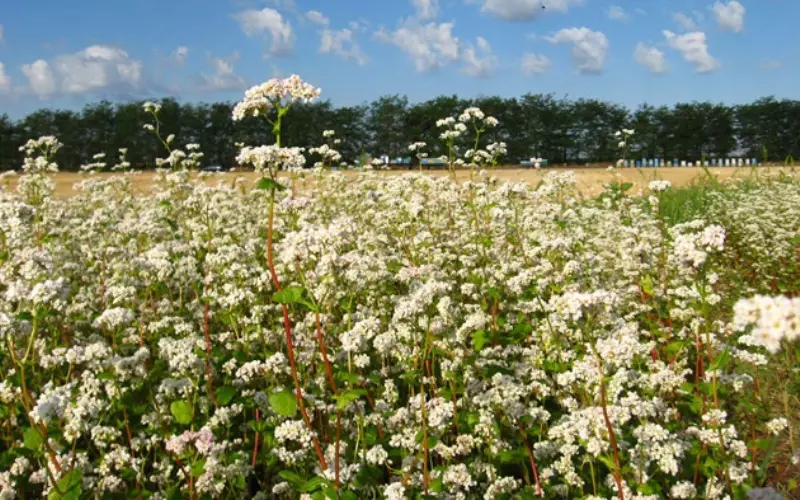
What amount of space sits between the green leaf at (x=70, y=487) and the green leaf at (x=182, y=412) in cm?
73

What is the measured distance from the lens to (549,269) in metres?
6.32

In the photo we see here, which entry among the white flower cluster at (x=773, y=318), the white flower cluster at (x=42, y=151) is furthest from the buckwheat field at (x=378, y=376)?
the white flower cluster at (x=42, y=151)

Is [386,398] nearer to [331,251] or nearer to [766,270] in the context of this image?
[331,251]

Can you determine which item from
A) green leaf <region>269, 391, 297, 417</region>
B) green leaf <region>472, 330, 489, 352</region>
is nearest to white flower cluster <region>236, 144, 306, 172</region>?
green leaf <region>269, 391, 297, 417</region>

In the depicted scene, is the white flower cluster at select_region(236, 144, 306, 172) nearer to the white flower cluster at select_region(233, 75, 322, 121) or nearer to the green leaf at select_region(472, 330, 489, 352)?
the white flower cluster at select_region(233, 75, 322, 121)

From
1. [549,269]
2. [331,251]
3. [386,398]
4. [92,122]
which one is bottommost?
[386,398]

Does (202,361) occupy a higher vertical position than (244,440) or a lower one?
higher

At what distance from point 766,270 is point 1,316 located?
31.0ft

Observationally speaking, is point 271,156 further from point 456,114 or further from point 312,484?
point 456,114

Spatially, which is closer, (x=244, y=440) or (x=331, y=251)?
(x=331, y=251)

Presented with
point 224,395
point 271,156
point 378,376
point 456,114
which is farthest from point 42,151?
point 456,114

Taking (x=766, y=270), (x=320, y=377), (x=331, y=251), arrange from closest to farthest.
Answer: (x=331, y=251)
(x=320, y=377)
(x=766, y=270)

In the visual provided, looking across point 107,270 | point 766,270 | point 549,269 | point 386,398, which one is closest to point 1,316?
point 386,398

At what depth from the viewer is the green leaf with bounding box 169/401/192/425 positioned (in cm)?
424
